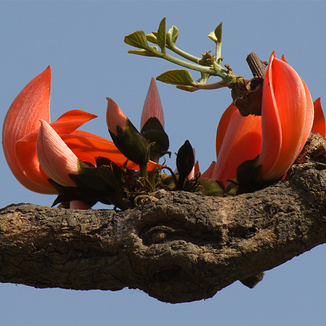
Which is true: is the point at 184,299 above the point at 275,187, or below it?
below

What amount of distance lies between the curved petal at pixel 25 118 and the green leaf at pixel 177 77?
43 cm

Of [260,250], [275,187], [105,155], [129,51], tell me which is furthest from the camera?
[129,51]

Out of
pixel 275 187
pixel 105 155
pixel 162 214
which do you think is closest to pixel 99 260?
pixel 162 214

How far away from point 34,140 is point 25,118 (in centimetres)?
13

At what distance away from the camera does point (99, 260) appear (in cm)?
167

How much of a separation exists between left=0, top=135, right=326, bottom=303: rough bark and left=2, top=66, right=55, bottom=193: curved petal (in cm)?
31

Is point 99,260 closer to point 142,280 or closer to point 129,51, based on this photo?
point 142,280

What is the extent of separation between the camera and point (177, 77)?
208 centimetres

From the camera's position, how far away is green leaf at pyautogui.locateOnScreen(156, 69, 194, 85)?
2.06m

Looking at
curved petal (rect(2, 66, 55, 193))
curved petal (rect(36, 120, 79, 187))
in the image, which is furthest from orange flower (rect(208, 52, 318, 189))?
curved petal (rect(2, 66, 55, 193))

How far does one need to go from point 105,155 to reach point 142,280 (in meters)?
0.52

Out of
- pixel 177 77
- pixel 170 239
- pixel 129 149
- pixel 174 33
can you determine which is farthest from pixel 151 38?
pixel 170 239

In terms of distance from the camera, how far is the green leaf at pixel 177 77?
2.06m

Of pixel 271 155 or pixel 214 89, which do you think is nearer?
pixel 271 155
